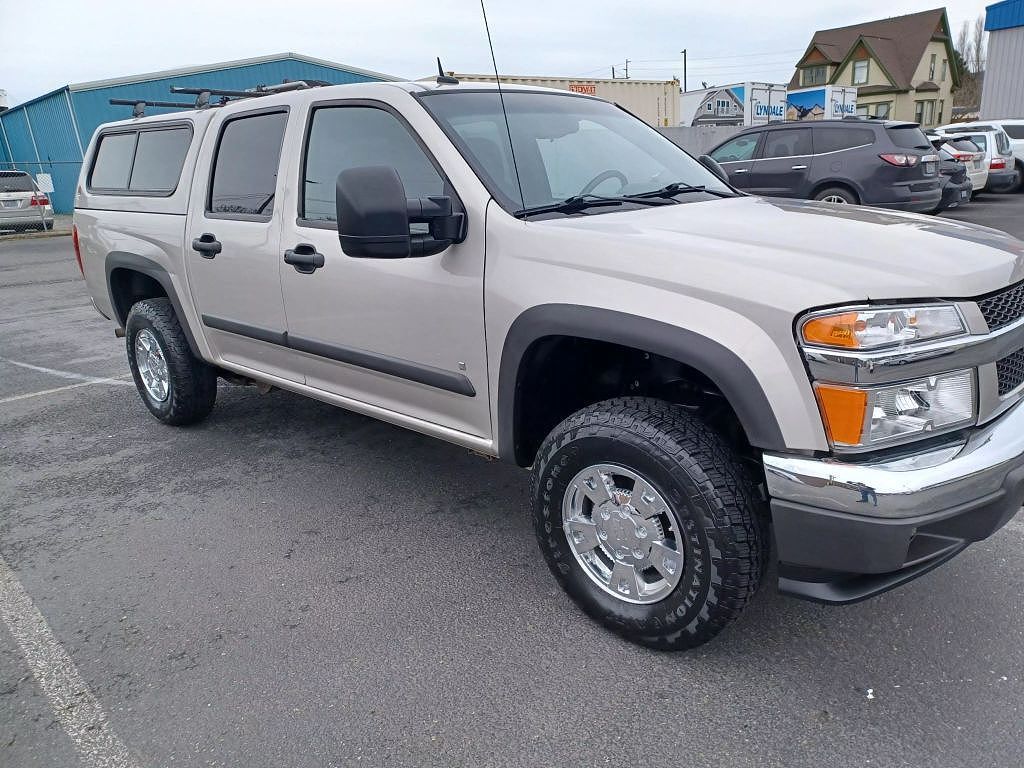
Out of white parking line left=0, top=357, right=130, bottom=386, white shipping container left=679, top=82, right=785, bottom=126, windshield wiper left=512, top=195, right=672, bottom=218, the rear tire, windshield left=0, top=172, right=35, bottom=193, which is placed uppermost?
white shipping container left=679, top=82, right=785, bottom=126

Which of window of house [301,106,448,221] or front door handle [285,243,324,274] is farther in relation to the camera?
front door handle [285,243,324,274]

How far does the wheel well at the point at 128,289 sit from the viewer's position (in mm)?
4980

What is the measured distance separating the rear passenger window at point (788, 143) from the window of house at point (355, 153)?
9.10 m

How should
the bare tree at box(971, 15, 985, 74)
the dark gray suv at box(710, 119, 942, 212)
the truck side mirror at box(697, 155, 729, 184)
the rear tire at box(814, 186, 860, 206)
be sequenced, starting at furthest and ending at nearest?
the bare tree at box(971, 15, 985, 74), the rear tire at box(814, 186, 860, 206), the dark gray suv at box(710, 119, 942, 212), the truck side mirror at box(697, 155, 729, 184)

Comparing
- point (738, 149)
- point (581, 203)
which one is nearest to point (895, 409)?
point (581, 203)

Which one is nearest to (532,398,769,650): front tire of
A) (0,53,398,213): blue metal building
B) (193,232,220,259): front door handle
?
(193,232,220,259): front door handle

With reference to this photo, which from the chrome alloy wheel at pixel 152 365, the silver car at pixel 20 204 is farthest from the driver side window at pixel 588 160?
the silver car at pixel 20 204

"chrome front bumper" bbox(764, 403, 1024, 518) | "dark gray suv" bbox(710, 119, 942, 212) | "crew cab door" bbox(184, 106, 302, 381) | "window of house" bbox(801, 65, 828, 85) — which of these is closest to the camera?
"chrome front bumper" bbox(764, 403, 1024, 518)

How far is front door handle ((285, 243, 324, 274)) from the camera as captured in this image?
334cm

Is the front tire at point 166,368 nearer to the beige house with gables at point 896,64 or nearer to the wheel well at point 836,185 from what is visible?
the wheel well at point 836,185

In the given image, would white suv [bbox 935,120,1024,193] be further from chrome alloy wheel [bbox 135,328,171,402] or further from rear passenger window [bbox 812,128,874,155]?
chrome alloy wheel [bbox 135,328,171,402]

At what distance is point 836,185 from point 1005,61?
1898 cm

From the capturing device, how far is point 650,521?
2486 mm

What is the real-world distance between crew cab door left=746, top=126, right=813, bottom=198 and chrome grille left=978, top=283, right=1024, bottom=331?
911 centimetres
